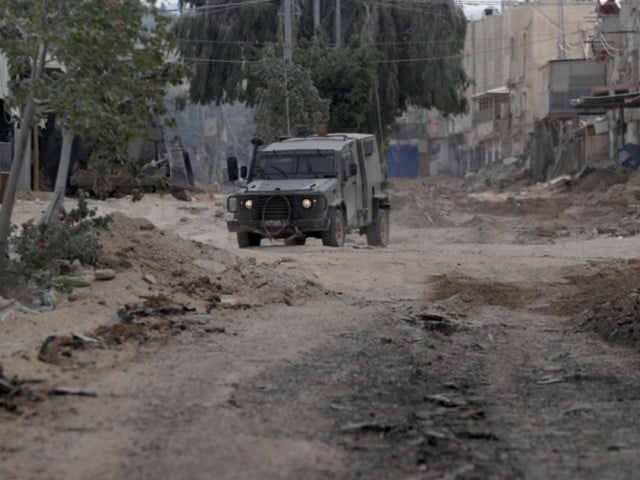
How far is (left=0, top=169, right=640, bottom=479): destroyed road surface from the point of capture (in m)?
7.16

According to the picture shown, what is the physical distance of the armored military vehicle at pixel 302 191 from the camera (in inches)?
994

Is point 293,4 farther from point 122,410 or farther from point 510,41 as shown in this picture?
point 510,41

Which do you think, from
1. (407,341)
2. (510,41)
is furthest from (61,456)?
(510,41)

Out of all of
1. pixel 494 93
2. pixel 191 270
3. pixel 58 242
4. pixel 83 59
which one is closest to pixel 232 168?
pixel 191 270

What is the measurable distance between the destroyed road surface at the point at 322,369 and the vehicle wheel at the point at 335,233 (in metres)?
3.56

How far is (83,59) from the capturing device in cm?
1338

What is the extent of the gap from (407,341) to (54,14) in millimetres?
4973

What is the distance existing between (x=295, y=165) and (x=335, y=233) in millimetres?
1624

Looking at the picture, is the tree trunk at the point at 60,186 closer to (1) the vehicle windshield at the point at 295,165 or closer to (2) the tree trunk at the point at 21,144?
(2) the tree trunk at the point at 21,144

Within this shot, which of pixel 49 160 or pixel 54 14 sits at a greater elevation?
pixel 54 14

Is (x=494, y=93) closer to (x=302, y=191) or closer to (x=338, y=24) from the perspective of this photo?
(x=338, y=24)

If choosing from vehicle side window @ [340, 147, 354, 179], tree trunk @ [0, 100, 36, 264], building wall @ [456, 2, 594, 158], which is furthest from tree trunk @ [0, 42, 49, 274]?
building wall @ [456, 2, 594, 158]

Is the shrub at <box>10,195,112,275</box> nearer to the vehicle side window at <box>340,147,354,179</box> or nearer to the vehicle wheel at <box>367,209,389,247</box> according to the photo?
the vehicle side window at <box>340,147,354,179</box>

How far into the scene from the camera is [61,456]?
7.10 meters
